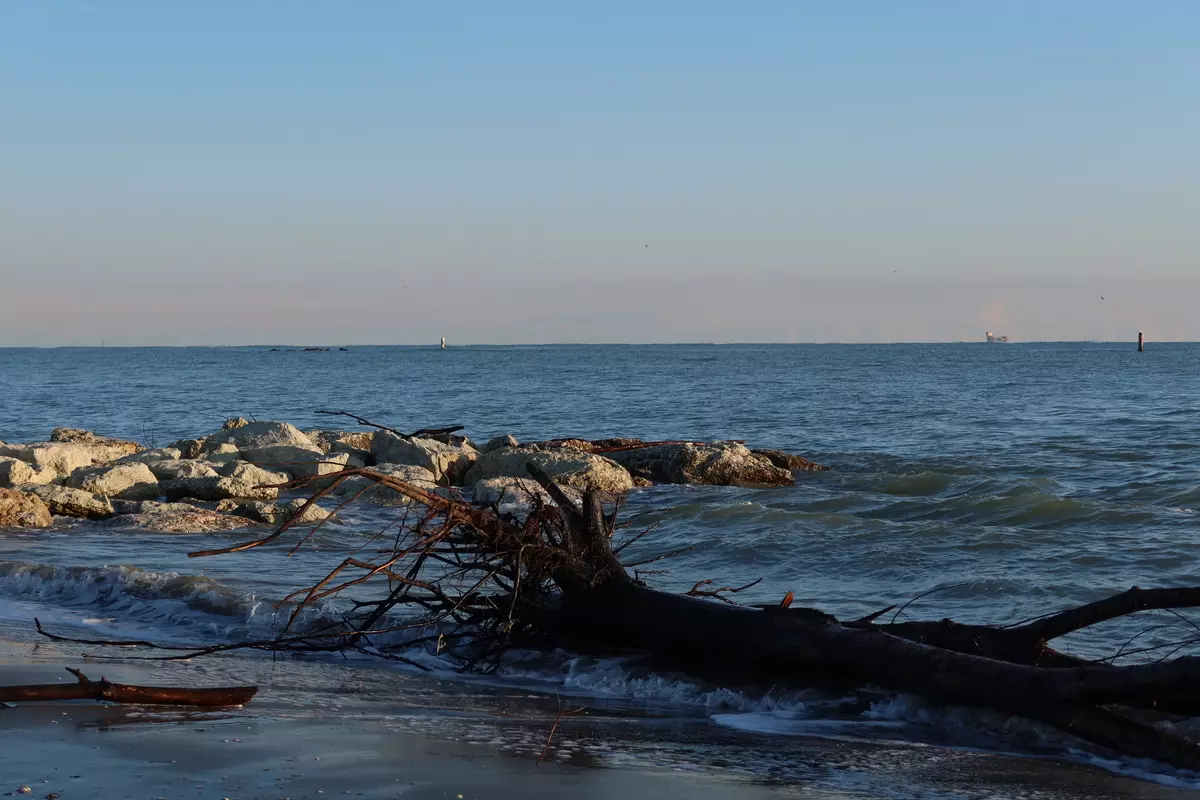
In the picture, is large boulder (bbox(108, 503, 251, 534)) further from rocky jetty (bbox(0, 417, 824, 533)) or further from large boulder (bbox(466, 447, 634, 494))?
large boulder (bbox(466, 447, 634, 494))

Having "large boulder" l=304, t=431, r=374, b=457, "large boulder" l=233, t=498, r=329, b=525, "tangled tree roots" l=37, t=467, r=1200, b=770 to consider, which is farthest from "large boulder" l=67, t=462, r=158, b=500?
"tangled tree roots" l=37, t=467, r=1200, b=770

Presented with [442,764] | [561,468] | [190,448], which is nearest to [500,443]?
[561,468]

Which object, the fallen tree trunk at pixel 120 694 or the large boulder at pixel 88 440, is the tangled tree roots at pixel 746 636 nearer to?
the fallen tree trunk at pixel 120 694

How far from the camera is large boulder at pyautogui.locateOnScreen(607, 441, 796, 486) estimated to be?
55.8ft

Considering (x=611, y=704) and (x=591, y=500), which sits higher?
(x=591, y=500)

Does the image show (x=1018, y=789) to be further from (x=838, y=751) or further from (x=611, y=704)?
(x=611, y=704)

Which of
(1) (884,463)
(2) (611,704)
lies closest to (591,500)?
(2) (611,704)

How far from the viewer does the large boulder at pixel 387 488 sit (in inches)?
587

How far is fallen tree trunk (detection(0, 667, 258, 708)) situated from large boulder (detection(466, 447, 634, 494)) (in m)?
9.28

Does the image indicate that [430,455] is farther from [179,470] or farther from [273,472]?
[179,470]

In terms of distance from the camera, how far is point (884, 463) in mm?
18828

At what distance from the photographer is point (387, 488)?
567 inches

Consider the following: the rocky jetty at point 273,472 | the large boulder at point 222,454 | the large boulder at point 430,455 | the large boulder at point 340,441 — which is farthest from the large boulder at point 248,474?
the large boulder at point 340,441

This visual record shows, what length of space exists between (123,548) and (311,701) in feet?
20.1
